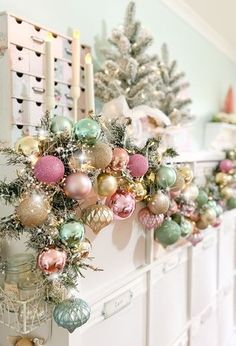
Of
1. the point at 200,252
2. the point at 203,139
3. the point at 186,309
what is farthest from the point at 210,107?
the point at 186,309

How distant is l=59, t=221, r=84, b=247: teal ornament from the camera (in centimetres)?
84

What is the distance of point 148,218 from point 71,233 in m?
0.39

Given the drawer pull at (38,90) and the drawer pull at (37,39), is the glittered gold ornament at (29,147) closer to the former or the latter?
the drawer pull at (38,90)

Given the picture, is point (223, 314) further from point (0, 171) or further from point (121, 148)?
point (0, 171)

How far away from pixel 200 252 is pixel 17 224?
109cm

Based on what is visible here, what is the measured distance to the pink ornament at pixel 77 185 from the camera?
844 millimetres

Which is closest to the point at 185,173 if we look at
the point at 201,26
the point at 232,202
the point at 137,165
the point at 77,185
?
the point at 137,165

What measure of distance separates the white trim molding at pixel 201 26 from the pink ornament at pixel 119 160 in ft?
4.98

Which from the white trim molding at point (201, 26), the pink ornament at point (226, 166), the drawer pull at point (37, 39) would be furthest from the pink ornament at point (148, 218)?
the white trim molding at point (201, 26)

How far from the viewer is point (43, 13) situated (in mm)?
1362

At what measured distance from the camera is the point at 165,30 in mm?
2174

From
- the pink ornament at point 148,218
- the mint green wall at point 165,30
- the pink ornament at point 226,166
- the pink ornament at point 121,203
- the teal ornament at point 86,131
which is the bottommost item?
the pink ornament at point 148,218

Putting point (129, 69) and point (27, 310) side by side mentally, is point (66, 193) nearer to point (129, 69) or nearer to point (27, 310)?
point (27, 310)

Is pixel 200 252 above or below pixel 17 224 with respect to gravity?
below
